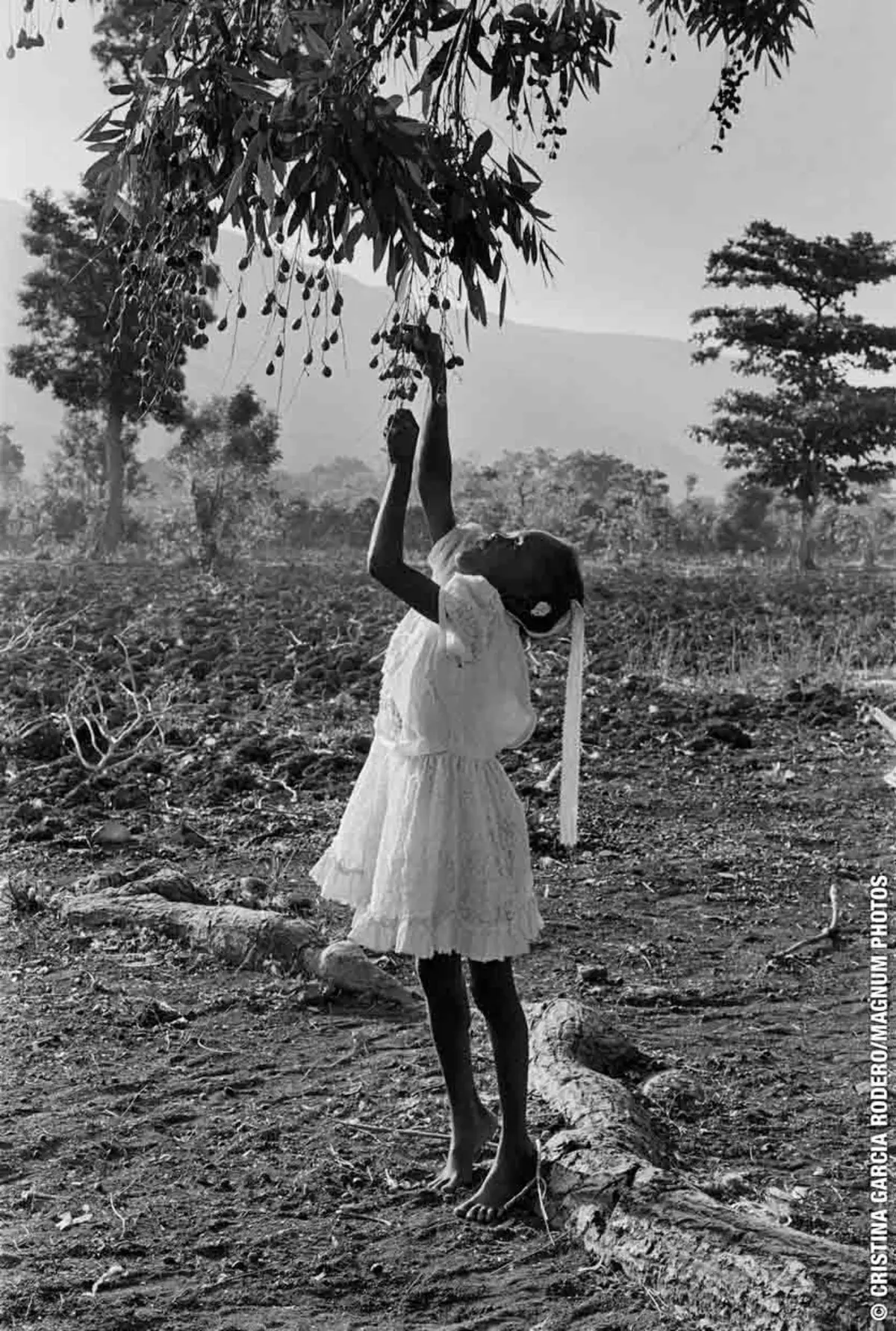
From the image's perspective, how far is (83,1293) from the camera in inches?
96.3

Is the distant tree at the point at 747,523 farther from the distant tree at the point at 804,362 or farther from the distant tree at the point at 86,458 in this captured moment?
the distant tree at the point at 86,458

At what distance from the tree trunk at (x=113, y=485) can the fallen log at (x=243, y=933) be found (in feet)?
65.2

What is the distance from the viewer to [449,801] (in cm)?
269

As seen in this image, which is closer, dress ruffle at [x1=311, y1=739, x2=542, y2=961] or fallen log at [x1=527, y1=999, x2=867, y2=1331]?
fallen log at [x1=527, y1=999, x2=867, y2=1331]

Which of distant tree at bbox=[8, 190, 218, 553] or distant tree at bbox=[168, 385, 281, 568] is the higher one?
distant tree at bbox=[8, 190, 218, 553]

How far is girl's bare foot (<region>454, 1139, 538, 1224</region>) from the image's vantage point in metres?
2.70

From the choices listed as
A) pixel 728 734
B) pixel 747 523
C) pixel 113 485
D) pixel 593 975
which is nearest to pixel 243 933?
pixel 593 975

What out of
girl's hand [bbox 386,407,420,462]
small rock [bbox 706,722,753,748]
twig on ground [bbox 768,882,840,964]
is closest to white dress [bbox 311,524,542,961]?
girl's hand [bbox 386,407,420,462]

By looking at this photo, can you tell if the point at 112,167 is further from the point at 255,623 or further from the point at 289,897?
the point at 255,623

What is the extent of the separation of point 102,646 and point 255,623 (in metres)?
1.89

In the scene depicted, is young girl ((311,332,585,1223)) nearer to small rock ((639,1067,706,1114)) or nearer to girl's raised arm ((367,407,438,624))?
girl's raised arm ((367,407,438,624))

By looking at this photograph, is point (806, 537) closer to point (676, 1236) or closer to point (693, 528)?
point (693, 528)

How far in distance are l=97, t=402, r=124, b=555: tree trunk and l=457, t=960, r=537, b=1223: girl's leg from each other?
22.0m

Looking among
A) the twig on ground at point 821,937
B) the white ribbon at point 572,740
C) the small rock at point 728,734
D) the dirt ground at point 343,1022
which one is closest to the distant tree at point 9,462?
the dirt ground at point 343,1022
